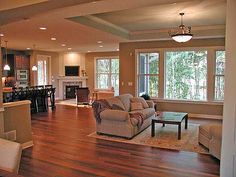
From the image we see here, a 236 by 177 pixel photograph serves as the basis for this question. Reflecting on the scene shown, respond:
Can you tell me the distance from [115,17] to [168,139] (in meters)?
3.37

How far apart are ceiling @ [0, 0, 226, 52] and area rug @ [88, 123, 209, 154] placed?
2813mm

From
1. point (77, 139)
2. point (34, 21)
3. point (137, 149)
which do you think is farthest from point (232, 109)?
point (34, 21)

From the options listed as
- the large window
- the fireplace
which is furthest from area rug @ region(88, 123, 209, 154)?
the fireplace

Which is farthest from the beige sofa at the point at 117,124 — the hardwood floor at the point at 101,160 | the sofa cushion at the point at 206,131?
the sofa cushion at the point at 206,131

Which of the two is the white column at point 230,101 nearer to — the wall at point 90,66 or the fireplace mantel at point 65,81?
the wall at point 90,66

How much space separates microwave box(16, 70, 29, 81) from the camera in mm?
11219

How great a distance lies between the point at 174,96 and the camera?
8.34 m

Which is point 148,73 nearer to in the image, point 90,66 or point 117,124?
point 117,124

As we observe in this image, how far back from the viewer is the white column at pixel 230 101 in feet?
7.54

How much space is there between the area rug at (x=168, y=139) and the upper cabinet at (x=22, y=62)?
721cm

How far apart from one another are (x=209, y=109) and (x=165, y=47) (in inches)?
104

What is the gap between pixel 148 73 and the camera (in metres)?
8.66

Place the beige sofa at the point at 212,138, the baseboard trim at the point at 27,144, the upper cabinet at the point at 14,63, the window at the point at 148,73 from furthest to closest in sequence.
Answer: the upper cabinet at the point at 14,63 → the window at the point at 148,73 → the baseboard trim at the point at 27,144 → the beige sofa at the point at 212,138

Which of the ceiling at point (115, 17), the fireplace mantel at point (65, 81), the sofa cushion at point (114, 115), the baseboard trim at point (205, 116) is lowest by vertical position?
the baseboard trim at point (205, 116)
